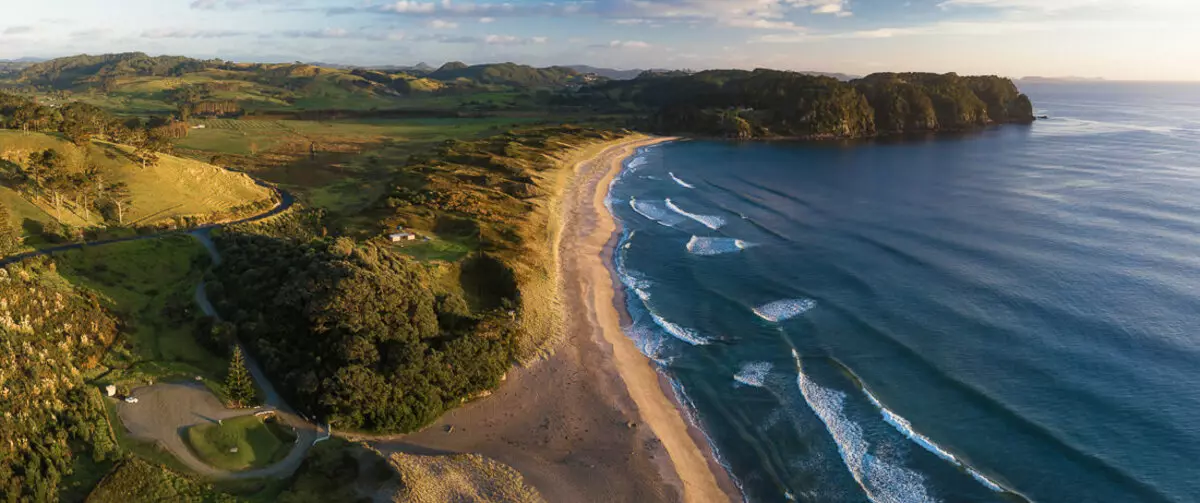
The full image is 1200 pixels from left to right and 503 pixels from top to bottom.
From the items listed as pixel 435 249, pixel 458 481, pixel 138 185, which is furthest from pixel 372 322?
pixel 138 185

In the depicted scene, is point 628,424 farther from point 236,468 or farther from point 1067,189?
point 1067,189

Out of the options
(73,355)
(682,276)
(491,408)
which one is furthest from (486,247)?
(73,355)

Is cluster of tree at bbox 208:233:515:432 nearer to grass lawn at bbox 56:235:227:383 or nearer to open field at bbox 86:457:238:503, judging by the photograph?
grass lawn at bbox 56:235:227:383

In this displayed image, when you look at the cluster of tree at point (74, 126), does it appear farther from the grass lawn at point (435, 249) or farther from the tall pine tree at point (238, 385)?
the tall pine tree at point (238, 385)

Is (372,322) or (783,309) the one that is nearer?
(372,322)

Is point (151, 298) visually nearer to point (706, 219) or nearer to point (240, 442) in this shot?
point (240, 442)

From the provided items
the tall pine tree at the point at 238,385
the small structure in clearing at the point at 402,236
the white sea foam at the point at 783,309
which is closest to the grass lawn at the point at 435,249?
the small structure in clearing at the point at 402,236
